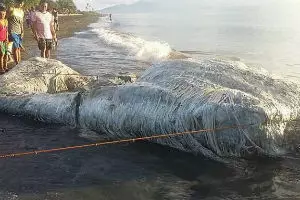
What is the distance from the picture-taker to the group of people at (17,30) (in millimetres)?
11500

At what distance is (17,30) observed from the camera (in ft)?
40.8

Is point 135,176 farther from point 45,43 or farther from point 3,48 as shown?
point 45,43

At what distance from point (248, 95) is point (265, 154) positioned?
0.81 metres

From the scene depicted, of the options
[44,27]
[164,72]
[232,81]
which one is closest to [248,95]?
[232,81]

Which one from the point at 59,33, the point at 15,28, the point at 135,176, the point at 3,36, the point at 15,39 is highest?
the point at 15,28

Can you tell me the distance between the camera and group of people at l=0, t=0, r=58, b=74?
11.5 meters

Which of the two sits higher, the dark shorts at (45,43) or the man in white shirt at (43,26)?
the man in white shirt at (43,26)

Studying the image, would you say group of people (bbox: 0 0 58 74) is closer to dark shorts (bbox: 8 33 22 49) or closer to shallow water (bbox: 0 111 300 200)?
dark shorts (bbox: 8 33 22 49)

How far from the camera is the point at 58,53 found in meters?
18.8

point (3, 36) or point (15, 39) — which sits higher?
point (3, 36)

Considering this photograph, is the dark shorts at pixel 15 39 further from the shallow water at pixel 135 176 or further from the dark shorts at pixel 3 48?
the shallow water at pixel 135 176

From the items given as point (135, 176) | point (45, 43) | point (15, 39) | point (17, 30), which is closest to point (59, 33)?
point (45, 43)

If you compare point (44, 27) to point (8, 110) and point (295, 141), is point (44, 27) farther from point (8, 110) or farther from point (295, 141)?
point (295, 141)

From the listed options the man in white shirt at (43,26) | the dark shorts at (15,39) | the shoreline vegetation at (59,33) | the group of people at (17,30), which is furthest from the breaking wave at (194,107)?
the shoreline vegetation at (59,33)
